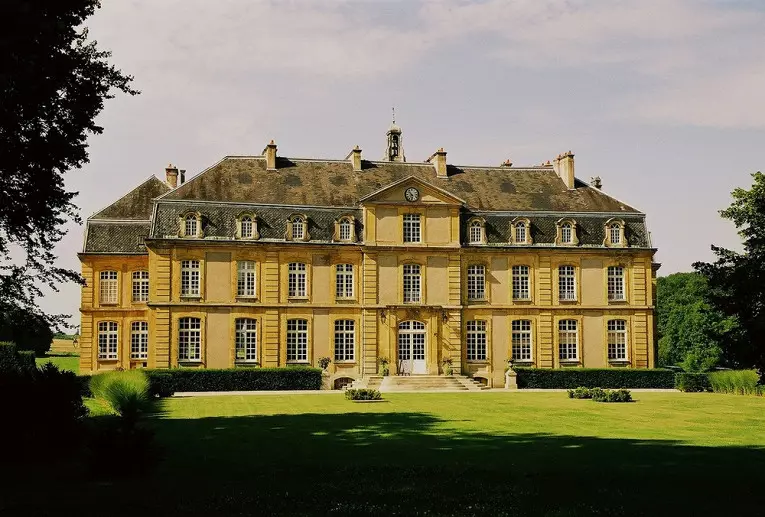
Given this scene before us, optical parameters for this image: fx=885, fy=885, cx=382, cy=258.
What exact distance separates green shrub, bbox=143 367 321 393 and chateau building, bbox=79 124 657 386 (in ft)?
8.73

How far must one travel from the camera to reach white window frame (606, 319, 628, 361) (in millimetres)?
43094

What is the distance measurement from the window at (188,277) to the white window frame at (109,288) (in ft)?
17.4

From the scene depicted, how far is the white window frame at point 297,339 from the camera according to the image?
41188mm

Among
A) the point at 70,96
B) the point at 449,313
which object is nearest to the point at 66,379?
the point at 70,96

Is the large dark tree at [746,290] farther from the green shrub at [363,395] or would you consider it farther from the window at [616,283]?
the window at [616,283]

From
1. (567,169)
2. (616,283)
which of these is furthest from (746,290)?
(567,169)

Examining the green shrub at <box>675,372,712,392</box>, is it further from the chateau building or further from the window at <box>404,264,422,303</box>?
the window at <box>404,264,422,303</box>

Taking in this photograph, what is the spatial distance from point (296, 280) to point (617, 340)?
626 inches

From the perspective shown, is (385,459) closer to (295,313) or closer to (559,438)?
(559,438)

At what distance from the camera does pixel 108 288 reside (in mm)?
43656

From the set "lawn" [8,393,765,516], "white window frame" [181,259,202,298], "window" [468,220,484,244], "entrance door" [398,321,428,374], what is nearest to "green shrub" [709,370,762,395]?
"lawn" [8,393,765,516]

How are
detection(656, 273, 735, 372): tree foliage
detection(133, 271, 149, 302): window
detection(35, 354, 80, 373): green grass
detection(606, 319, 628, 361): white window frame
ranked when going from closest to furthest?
1. detection(606, 319, 628, 361): white window frame
2. detection(133, 271, 149, 302): window
3. detection(35, 354, 80, 373): green grass
4. detection(656, 273, 735, 372): tree foliage

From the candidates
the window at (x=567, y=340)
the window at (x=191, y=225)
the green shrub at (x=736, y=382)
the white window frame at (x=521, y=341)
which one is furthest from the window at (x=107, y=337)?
the green shrub at (x=736, y=382)

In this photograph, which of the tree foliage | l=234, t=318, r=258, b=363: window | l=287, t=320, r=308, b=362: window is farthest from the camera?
the tree foliage
